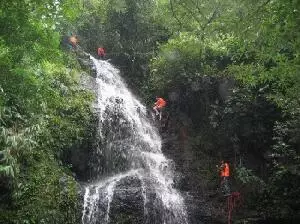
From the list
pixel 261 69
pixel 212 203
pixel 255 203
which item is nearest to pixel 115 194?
pixel 212 203

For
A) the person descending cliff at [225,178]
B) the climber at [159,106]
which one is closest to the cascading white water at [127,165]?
the climber at [159,106]

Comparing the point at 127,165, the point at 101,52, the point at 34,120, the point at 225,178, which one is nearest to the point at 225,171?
the point at 225,178

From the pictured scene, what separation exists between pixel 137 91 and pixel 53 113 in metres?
7.85

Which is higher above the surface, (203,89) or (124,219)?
(203,89)

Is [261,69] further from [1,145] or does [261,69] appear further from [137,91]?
[137,91]

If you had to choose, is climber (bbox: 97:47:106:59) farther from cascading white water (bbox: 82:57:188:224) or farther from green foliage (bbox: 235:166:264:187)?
green foliage (bbox: 235:166:264:187)

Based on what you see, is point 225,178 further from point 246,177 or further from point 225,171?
point 246,177

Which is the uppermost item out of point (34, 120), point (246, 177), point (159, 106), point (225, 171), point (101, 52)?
point (101, 52)

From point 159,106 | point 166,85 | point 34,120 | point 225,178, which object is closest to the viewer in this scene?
point 34,120

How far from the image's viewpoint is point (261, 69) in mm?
10547

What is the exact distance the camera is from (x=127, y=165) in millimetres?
15758

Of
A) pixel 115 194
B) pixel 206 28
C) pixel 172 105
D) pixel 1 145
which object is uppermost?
pixel 206 28

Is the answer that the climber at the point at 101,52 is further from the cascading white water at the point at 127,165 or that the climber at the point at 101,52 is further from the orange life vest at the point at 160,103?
the orange life vest at the point at 160,103

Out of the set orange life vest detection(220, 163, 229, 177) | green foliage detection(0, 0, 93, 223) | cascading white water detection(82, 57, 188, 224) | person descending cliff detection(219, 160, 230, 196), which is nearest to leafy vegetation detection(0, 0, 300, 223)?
green foliage detection(0, 0, 93, 223)
